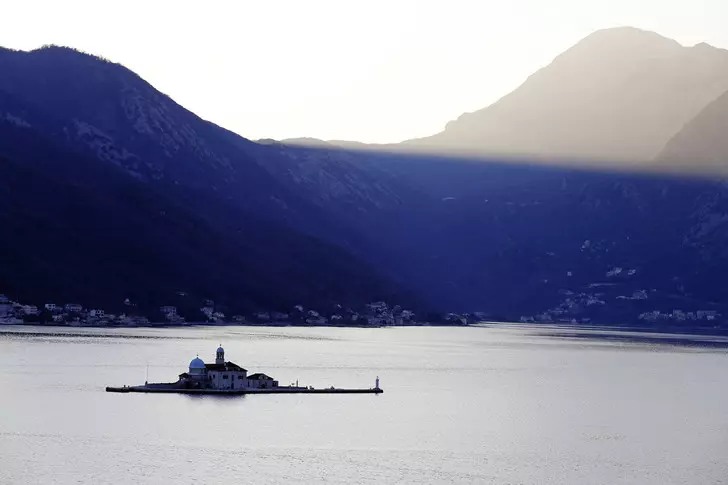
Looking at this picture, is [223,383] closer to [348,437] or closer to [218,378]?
[218,378]

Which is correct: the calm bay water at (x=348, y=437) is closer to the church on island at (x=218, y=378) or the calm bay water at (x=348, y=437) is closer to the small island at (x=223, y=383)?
the small island at (x=223, y=383)

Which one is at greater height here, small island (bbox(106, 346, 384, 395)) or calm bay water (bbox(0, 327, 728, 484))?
small island (bbox(106, 346, 384, 395))

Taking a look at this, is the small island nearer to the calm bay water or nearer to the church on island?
the church on island

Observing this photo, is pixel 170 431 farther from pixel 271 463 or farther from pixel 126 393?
pixel 126 393

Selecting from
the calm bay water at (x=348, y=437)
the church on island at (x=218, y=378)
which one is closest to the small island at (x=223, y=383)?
the church on island at (x=218, y=378)

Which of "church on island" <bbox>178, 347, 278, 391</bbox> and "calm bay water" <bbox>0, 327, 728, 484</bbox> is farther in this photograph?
"church on island" <bbox>178, 347, 278, 391</bbox>

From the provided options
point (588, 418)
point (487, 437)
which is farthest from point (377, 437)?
point (588, 418)

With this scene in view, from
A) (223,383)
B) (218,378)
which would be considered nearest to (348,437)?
(223,383)

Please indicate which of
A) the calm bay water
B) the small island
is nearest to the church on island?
the small island
